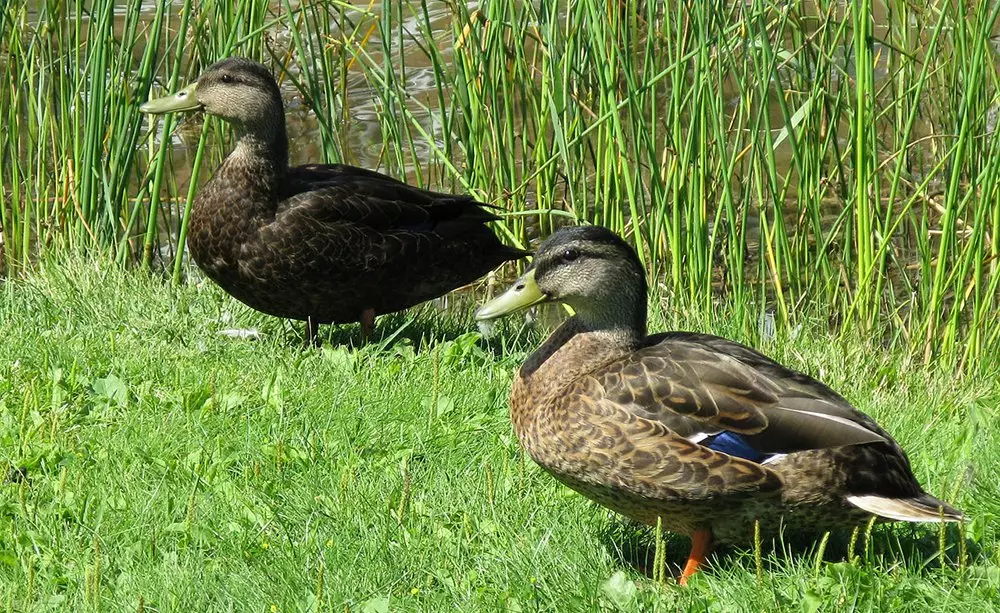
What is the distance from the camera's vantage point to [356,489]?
12.8 ft

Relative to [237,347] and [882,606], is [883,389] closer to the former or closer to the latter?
[882,606]

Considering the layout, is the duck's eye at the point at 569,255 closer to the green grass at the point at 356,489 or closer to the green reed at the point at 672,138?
the green grass at the point at 356,489

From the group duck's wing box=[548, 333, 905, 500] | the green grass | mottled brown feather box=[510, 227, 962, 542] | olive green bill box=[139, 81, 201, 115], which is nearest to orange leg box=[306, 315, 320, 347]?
the green grass

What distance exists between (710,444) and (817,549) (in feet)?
1.63

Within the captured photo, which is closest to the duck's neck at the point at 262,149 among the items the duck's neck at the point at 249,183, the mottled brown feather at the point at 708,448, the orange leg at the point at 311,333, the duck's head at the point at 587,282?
the duck's neck at the point at 249,183

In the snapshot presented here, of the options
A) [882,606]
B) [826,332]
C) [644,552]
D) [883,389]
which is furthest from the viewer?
[826,332]

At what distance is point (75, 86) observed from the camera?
6.09 meters

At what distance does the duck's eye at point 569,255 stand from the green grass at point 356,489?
0.67m

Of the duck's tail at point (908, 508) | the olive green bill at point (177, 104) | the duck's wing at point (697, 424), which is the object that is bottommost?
the duck's tail at point (908, 508)

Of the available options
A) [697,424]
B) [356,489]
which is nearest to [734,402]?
[697,424]

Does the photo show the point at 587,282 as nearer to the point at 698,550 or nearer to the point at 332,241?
the point at 698,550

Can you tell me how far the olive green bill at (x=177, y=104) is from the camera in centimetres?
567

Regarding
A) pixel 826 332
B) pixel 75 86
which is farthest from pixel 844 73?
pixel 75 86

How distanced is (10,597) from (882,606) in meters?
2.17
